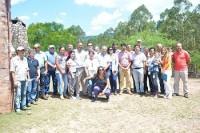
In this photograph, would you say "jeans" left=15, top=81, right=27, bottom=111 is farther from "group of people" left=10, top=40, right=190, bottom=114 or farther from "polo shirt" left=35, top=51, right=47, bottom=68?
"polo shirt" left=35, top=51, right=47, bottom=68

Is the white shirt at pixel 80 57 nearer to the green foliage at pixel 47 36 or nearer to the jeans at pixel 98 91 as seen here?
the jeans at pixel 98 91

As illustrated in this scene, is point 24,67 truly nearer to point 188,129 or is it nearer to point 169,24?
point 188,129

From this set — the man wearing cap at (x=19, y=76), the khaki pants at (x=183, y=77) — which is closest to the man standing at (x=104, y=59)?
the khaki pants at (x=183, y=77)

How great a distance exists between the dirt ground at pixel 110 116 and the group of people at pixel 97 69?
0.49 meters

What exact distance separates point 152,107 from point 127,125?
2.01 m

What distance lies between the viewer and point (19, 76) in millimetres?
8789

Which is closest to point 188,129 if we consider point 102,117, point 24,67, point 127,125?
point 127,125

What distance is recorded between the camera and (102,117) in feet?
28.1

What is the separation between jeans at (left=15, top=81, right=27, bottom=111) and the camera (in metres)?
8.76

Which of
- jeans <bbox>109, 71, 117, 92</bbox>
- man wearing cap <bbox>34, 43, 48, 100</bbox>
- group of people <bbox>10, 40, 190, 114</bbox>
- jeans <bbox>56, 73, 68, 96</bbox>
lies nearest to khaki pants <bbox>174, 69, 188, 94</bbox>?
group of people <bbox>10, 40, 190, 114</bbox>

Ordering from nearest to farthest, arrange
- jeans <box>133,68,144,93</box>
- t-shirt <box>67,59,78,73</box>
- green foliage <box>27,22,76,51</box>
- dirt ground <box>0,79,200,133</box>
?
1. dirt ground <box>0,79,200,133</box>
2. t-shirt <box>67,59,78,73</box>
3. jeans <box>133,68,144,93</box>
4. green foliage <box>27,22,76,51</box>

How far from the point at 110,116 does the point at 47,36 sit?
53.8 metres

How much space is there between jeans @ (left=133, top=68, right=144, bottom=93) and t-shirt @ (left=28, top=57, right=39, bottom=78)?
3.72 meters

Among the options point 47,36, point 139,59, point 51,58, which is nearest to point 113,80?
point 139,59
